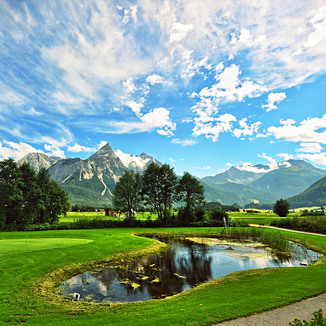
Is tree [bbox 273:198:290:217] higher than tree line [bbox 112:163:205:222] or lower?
lower

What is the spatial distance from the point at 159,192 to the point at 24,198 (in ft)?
117

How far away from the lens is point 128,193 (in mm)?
63188

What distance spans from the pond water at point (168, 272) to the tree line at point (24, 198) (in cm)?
3568

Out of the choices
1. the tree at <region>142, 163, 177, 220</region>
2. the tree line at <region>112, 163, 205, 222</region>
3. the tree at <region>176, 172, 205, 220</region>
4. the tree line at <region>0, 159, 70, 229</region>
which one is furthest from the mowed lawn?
the tree at <region>176, 172, 205, 220</region>

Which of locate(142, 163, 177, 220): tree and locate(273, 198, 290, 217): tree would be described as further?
locate(273, 198, 290, 217): tree

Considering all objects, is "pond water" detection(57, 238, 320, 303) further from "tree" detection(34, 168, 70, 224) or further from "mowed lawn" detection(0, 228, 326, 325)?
"tree" detection(34, 168, 70, 224)

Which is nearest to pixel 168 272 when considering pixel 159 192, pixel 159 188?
pixel 159 192

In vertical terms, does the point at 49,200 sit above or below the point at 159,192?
below

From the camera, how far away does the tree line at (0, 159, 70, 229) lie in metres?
44.2

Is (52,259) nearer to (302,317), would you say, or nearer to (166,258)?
(166,258)

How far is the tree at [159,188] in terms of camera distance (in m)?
64.9

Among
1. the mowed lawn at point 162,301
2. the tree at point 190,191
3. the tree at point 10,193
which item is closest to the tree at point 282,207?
the tree at point 190,191

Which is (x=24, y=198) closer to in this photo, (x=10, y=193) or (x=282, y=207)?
(x=10, y=193)

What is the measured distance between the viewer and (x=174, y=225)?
60.0m
